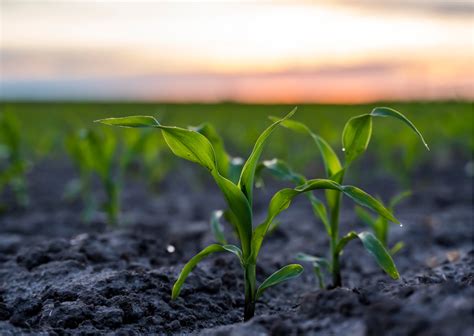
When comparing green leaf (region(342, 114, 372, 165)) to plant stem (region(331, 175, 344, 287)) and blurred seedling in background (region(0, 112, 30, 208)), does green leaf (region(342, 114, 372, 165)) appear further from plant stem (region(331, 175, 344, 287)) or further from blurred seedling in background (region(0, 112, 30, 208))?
blurred seedling in background (region(0, 112, 30, 208))

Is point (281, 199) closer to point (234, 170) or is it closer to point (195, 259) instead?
point (195, 259)

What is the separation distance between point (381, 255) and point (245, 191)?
0.51m

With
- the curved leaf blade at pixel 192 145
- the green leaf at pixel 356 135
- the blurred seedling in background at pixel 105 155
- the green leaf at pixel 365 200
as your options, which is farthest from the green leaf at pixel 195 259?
the blurred seedling in background at pixel 105 155

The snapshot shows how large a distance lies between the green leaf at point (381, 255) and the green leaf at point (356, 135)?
266 mm

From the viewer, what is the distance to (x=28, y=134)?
8594 millimetres

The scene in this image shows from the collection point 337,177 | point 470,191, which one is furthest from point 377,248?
point 470,191

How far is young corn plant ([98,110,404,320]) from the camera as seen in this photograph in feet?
5.42

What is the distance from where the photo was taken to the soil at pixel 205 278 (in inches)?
56.0

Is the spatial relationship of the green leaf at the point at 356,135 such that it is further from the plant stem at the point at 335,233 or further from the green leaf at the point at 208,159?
the green leaf at the point at 208,159

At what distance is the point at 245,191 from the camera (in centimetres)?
177

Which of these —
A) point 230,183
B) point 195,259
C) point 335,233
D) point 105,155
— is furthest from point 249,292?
point 105,155

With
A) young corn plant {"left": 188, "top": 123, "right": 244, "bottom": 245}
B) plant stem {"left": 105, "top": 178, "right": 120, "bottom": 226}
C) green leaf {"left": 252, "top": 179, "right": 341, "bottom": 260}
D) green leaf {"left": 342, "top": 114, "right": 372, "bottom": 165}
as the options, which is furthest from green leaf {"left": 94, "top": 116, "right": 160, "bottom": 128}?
plant stem {"left": 105, "top": 178, "right": 120, "bottom": 226}

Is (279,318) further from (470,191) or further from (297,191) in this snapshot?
(470,191)

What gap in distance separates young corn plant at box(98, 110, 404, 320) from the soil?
0.47 feet
